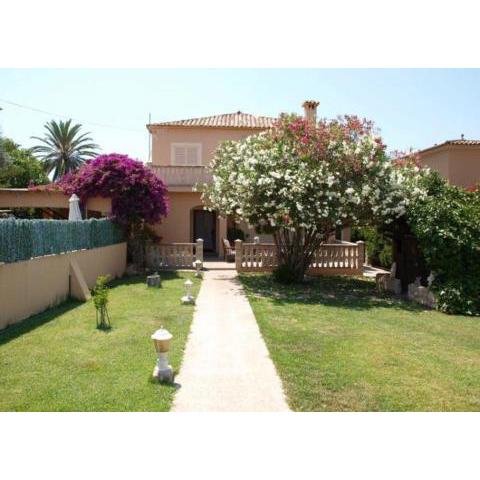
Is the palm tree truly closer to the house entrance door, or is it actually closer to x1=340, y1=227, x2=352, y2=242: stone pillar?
the house entrance door

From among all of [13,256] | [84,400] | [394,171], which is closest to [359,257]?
[394,171]

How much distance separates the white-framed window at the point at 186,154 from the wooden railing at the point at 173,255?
6.39m

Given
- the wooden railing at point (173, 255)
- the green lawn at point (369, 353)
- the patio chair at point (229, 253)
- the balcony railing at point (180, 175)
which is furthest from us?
the balcony railing at point (180, 175)

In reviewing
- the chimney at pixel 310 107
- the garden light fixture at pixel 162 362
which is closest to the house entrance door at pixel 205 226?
the chimney at pixel 310 107

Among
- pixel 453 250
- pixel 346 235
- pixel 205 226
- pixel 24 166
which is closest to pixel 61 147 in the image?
pixel 24 166

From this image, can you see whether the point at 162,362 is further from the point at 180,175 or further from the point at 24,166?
the point at 24,166

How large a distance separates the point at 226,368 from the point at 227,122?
1948 cm

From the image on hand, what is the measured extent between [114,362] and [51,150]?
135 feet

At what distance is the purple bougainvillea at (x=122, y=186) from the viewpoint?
16688 mm

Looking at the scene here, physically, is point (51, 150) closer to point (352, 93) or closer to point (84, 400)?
point (352, 93)

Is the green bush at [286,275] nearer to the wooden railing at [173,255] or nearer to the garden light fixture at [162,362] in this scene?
the wooden railing at [173,255]

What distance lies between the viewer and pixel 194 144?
952 inches

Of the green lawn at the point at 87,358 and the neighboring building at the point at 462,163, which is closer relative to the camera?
the green lawn at the point at 87,358

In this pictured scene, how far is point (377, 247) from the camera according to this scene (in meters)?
20.8
